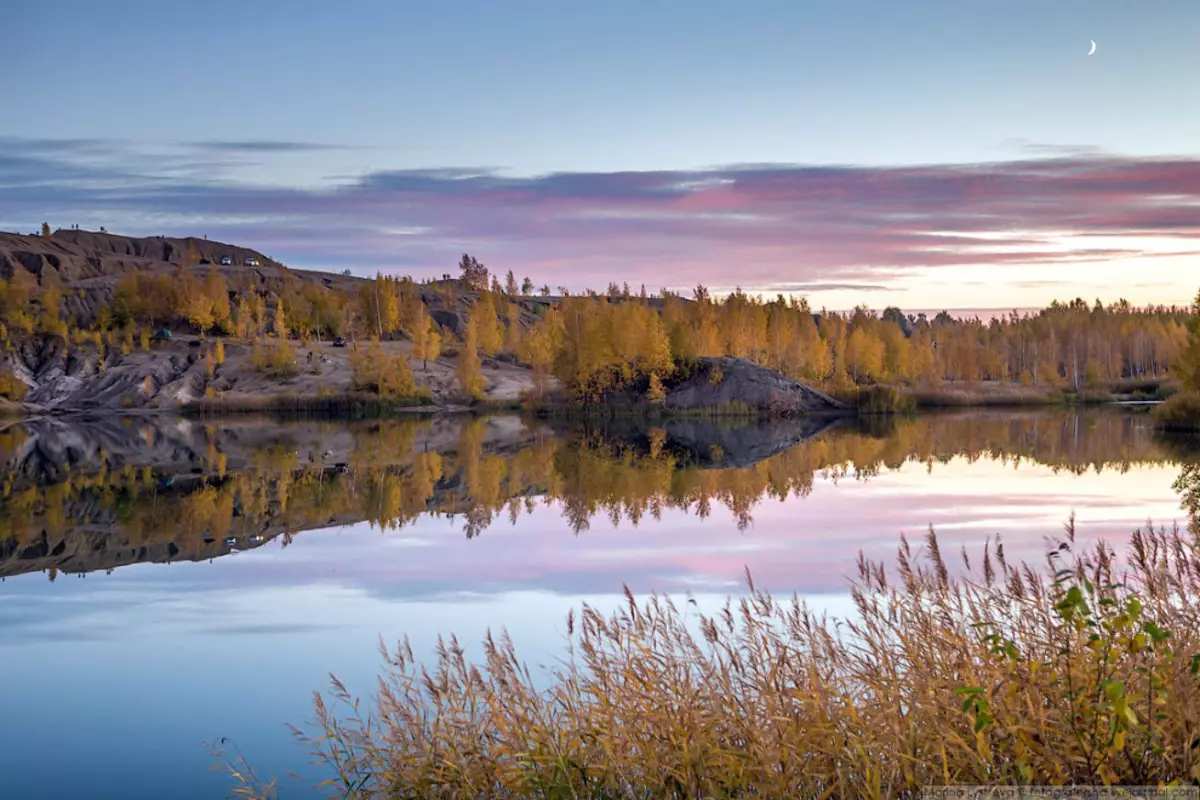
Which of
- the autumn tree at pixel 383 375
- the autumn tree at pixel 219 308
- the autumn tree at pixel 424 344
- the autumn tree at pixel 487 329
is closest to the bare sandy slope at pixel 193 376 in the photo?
the autumn tree at pixel 424 344

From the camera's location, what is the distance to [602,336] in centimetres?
8575

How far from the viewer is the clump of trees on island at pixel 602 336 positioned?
88.7 meters

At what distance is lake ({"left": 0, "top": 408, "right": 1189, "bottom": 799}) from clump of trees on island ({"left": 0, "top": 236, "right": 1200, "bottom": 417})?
35.0 meters

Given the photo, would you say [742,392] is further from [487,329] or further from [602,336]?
[487,329]

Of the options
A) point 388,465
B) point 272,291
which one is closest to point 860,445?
point 388,465

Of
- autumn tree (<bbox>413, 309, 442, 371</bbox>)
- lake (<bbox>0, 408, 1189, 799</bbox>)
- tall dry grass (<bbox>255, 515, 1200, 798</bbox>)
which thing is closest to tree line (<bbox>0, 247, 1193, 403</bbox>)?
autumn tree (<bbox>413, 309, 442, 371</bbox>)

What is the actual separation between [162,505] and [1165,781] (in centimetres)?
3137

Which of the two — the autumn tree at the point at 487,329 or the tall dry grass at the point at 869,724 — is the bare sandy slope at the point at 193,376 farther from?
the tall dry grass at the point at 869,724

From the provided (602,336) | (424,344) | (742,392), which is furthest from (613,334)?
(424,344)

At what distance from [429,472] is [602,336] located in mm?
46006

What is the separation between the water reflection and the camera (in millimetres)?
28266

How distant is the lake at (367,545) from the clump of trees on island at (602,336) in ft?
115

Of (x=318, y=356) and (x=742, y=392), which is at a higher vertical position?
(x=318, y=356)

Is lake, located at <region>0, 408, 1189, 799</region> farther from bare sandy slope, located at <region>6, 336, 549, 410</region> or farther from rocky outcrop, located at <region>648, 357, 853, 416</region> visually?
bare sandy slope, located at <region>6, 336, 549, 410</region>
